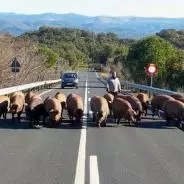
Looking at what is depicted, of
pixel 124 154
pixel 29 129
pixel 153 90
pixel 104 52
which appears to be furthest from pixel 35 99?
pixel 104 52

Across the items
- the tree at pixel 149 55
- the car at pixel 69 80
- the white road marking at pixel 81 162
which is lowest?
the car at pixel 69 80

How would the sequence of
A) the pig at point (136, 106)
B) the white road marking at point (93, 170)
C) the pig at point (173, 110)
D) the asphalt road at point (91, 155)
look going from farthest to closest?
the pig at point (136, 106)
the pig at point (173, 110)
the asphalt road at point (91, 155)
the white road marking at point (93, 170)

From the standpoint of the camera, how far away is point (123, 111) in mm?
17625

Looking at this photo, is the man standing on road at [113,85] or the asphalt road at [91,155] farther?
the man standing on road at [113,85]

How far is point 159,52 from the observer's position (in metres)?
47.9

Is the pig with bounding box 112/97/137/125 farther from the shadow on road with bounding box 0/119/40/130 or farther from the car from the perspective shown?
the car

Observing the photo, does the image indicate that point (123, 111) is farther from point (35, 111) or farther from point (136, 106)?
point (35, 111)

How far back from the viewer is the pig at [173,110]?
57.0 ft

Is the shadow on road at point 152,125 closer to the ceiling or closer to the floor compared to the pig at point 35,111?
closer to the floor

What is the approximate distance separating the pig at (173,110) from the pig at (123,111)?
1.06 metres

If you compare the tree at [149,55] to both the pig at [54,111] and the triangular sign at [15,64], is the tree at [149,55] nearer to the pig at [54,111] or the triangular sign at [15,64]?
the triangular sign at [15,64]

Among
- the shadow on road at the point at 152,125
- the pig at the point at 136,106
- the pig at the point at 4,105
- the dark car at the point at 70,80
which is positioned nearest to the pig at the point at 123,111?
the shadow on road at the point at 152,125

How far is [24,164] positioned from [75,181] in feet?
5.90

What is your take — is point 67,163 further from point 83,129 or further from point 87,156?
point 83,129
